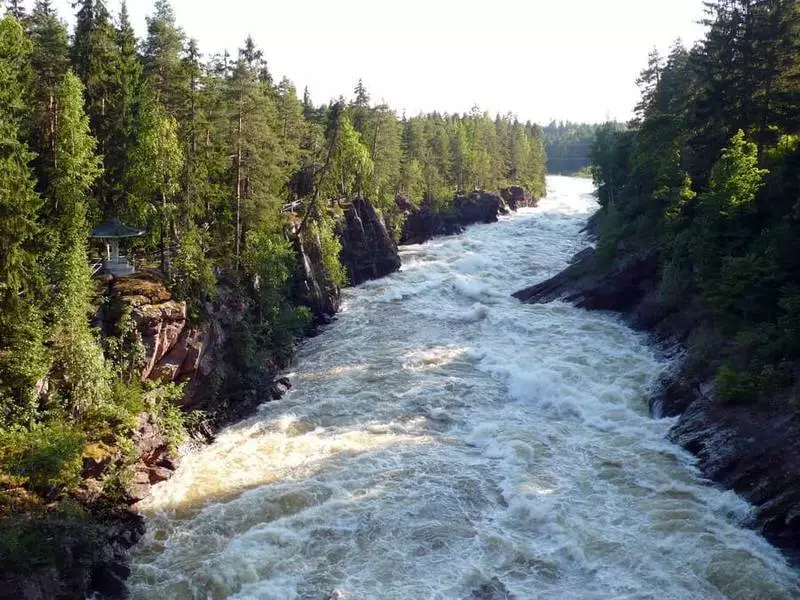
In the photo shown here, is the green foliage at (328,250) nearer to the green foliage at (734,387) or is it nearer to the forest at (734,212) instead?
the forest at (734,212)

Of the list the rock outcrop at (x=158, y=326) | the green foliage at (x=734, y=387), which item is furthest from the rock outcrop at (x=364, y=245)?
the green foliage at (x=734, y=387)

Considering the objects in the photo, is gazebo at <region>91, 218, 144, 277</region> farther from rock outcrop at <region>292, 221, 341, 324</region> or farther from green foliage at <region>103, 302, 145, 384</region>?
rock outcrop at <region>292, 221, 341, 324</region>

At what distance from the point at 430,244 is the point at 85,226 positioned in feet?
182

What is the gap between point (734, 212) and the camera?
29.5 meters

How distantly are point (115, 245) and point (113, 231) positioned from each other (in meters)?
0.97

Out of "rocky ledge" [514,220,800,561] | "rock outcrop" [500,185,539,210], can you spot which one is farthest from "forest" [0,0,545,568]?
"rock outcrop" [500,185,539,210]

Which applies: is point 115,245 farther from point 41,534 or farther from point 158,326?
point 41,534

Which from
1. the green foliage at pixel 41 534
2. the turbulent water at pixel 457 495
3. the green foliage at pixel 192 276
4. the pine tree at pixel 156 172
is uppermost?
the pine tree at pixel 156 172

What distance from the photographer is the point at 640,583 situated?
16.5 metres

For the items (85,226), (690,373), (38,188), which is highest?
(38,188)

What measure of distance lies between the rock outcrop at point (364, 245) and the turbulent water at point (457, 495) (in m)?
21.2

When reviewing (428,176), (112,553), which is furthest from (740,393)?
(428,176)

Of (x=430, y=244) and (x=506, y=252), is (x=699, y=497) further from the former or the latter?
(x=430, y=244)

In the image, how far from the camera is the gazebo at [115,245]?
2631cm
